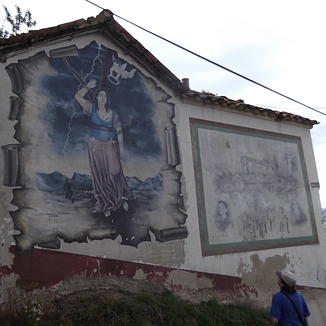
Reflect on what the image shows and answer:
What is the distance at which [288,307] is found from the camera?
13.3 feet

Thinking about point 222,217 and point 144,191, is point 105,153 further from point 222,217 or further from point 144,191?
point 222,217

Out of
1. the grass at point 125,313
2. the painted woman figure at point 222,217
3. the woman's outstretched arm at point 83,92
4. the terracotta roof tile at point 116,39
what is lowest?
the grass at point 125,313

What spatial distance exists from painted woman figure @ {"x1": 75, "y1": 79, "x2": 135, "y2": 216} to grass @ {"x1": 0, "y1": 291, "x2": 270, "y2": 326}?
1.53 meters

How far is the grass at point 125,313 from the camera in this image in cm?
494

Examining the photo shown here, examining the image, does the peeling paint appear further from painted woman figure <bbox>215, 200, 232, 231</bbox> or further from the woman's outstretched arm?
the woman's outstretched arm

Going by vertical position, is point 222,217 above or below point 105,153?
below

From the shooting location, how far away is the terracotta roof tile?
20.7ft

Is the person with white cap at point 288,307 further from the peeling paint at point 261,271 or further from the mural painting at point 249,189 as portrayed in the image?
the peeling paint at point 261,271

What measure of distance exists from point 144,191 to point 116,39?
309 centimetres

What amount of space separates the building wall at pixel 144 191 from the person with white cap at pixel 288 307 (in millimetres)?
3050

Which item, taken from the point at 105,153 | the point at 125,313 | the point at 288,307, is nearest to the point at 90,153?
the point at 105,153

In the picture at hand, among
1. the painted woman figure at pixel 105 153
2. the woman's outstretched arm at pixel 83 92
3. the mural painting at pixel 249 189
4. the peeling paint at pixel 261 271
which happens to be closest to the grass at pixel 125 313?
the peeling paint at pixel 261 271

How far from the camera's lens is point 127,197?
691cm

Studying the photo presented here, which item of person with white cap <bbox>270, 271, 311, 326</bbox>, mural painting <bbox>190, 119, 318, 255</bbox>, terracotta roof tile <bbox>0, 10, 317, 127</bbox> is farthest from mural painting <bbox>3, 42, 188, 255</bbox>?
person with white cap <bbox>270, 271, 311, 326</bbox>
